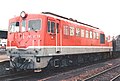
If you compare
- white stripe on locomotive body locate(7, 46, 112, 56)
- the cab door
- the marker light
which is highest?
the marker light

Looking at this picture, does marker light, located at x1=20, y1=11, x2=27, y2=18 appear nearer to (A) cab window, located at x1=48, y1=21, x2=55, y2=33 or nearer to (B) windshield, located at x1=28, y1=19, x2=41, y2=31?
(B) windshield, located at x1=28, y1=19, x2=41, y2=31

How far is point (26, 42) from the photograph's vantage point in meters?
14.3

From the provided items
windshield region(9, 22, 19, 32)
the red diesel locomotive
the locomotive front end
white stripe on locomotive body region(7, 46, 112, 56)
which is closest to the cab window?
the red diesel locomotive

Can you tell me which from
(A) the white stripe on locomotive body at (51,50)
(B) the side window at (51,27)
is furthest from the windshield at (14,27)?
(B) the side window at (51,27)

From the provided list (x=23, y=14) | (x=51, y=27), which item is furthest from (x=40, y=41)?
(x=23, y=14)

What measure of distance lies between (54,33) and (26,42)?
1.89 meters

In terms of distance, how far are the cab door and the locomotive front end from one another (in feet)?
2.04

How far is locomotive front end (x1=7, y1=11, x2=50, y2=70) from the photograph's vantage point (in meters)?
13.8

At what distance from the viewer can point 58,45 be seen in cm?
1550

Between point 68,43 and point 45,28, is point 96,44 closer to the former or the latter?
point 68,43

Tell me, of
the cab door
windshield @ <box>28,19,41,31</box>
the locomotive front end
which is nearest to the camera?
the locomotive front end

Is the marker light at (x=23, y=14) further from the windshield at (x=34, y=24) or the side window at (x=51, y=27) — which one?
the side window at (x=51, y=27)

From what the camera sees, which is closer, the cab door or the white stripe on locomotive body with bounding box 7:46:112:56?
the white stripe on locomotive body with bounding box 7:46:112:56

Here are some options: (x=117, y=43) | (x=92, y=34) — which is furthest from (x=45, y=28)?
(x=117, y=43)
